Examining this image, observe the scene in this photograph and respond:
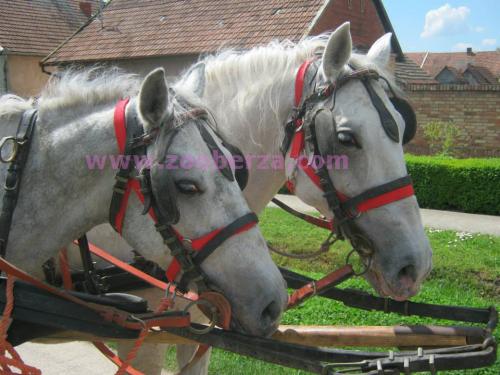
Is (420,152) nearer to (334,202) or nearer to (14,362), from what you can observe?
(334,202)

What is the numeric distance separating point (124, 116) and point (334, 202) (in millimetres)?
1023

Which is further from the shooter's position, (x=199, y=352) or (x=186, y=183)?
(x=199, y=352)

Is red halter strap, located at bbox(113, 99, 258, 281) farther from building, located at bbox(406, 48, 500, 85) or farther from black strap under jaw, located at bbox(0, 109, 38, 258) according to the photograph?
building, located at bbox(406, 48, 500, 85)

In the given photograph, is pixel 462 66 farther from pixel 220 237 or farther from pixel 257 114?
pixel 220 237

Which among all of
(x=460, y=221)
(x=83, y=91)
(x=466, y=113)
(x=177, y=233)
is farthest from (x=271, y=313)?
(x=466, y=113)

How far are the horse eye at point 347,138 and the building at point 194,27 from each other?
9.02 metres

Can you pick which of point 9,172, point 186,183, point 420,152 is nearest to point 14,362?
point 9,172

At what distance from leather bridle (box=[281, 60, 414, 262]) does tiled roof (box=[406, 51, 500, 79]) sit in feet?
146

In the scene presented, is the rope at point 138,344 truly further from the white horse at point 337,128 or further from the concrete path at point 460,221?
the concrete path at point 460,221

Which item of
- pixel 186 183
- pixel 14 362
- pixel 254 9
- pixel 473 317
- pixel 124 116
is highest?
pixel 254 9

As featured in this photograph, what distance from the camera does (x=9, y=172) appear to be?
5.85 feet

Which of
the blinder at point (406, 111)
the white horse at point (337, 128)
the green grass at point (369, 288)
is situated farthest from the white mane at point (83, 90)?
the green grass at point (369, 288)

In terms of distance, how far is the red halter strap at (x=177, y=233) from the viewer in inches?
66.5

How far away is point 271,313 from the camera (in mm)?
1748
